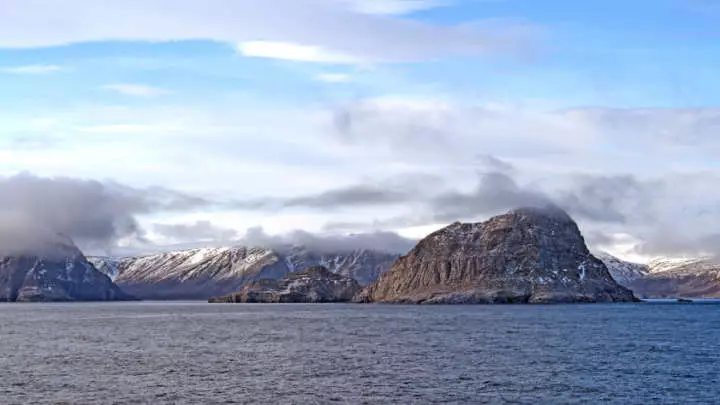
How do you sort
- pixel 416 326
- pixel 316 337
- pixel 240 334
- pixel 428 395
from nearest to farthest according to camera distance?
1. pixel 428 395
2. pixel 316 337
3. pixel 240 334
4. pixel 416 326

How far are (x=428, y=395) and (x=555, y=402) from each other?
39.1 ft

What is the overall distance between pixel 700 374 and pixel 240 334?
96.0 metres

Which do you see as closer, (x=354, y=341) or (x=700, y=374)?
(x=700, y=374)

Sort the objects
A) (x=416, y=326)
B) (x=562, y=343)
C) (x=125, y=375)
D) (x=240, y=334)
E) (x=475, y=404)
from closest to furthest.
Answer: (x=475, y=404) < (x=125, y=375) < (x=562, y=343) < (x=240, y=334) < (x=416, y=326)

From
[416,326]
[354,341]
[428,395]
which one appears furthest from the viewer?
[416,326]

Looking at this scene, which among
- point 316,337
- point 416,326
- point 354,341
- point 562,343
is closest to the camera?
point 562,343

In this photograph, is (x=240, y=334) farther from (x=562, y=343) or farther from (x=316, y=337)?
(x=562, y=343)

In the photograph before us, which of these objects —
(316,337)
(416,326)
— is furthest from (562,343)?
(416,326)

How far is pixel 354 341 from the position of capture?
504ft

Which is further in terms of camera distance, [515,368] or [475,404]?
[515,368]

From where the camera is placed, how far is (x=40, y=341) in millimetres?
157625

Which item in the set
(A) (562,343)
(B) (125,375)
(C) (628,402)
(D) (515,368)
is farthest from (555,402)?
(A) (562,343)

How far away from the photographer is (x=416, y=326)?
200 m

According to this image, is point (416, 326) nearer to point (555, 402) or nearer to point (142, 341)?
point (142, 341)
